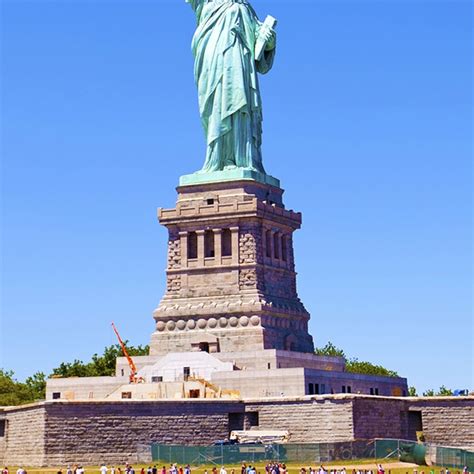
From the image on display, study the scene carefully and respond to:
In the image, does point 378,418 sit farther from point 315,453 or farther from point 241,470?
point 241,470

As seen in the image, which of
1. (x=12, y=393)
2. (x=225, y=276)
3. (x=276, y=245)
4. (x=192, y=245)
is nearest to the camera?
(x=225, y=276)

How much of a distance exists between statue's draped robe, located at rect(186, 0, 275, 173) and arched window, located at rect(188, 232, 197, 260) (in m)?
4.29

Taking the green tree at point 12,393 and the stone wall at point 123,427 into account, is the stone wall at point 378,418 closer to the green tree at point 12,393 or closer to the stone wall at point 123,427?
the stone wall at point 123,427

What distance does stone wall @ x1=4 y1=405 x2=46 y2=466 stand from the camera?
59844 millimetres

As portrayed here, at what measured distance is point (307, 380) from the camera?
2594 inches

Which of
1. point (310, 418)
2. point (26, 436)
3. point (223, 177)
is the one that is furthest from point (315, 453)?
point (223, 177)

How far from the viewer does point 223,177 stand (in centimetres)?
7712

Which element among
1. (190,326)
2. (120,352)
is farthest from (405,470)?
(120,352)

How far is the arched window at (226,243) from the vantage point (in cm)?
7612

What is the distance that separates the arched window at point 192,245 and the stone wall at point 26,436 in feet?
56.7

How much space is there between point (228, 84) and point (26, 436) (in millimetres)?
27072

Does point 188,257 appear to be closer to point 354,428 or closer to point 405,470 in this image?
point 354,428

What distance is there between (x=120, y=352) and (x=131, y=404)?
35.5m

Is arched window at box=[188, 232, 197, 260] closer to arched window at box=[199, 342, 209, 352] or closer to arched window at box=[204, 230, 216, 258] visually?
arched window at box=[204, 230, 216, 258]
